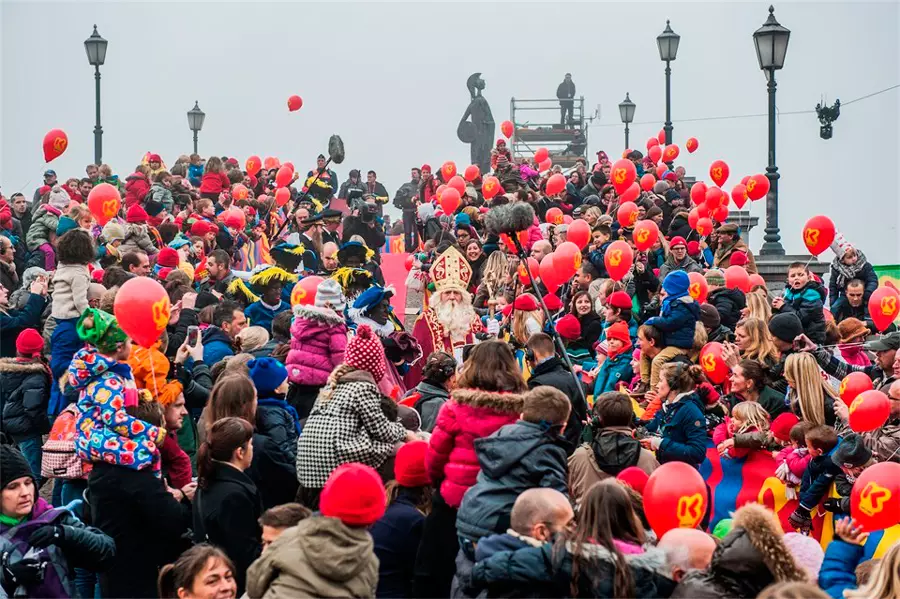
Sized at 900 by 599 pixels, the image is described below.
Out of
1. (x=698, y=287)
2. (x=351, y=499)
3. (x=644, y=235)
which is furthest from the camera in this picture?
(x=644, y=235)

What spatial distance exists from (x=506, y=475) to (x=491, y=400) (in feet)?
2.08

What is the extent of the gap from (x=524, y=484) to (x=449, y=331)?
628 cm

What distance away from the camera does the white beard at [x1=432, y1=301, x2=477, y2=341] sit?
12727 millimetres

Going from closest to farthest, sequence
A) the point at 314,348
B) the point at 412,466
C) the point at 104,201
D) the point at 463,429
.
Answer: the point at 463,429, the point at 412,466, the point at 314,348, the point at 104,201

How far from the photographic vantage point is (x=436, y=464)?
713cm

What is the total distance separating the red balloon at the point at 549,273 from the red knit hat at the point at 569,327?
1.43 m

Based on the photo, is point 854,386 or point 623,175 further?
point 623,175

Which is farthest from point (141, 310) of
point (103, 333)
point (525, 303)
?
point (525, 303)

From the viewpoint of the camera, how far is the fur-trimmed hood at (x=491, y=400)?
7066 mm

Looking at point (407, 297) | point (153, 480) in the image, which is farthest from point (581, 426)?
point (407, 297)

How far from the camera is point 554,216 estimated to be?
2070 centimetres

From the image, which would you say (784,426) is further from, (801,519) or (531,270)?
(531,270)

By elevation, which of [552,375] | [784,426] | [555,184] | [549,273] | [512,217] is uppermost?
[555,184]

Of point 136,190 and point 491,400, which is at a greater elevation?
point 136,190
